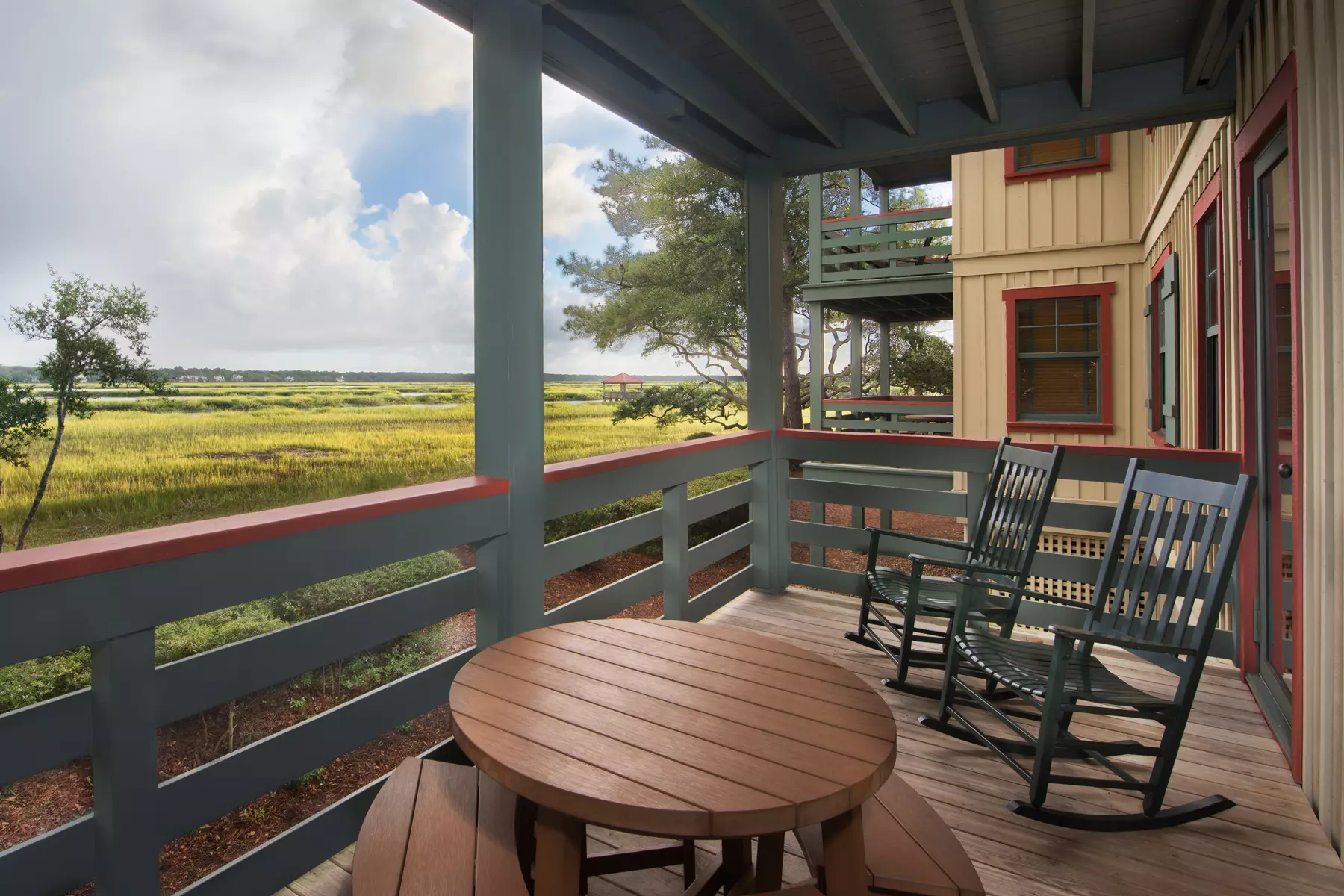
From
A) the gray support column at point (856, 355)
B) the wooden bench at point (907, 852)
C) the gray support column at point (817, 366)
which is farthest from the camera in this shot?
the gray support column at point (856, 355)

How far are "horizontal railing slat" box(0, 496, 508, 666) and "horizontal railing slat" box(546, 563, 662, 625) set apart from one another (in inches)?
24.0

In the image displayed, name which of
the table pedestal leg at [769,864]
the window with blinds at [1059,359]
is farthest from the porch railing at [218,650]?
the window with blinds at [1059,359]

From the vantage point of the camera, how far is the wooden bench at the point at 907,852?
1188 mm

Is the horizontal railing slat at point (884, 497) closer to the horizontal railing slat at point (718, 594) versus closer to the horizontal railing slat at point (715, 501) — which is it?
the horizontal railing slat at point (715, 501)

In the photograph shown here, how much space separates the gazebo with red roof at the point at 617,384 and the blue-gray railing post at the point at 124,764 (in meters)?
3.40

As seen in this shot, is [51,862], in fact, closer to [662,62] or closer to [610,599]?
[610,599]

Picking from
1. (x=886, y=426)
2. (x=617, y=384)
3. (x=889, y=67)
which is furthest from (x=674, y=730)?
(x=886, y=426)

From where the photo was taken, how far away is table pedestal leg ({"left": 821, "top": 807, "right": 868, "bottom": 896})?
115cm

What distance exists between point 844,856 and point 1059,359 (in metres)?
6.55

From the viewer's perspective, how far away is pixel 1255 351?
2.75 meters

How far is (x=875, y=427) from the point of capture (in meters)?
8.43

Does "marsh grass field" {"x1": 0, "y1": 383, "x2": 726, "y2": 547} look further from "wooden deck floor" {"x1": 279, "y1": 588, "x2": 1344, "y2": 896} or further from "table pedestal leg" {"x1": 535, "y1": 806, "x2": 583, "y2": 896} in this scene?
"table pedestal leg" {"x1": 535, "y1": 806, "x2": 583, "y2": 896}

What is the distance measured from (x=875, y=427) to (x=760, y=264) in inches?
190

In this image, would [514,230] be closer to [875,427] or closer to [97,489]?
[97,489]
